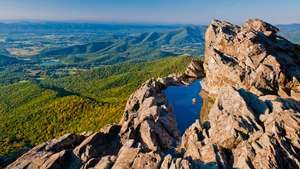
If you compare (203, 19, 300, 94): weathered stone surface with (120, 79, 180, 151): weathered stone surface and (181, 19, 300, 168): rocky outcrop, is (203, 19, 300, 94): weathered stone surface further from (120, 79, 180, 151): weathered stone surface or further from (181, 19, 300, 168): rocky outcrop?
(120, 79, 180, 151): weathered stone surface

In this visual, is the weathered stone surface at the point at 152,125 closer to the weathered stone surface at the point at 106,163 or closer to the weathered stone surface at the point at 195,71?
the weathered stone surface at the point at 106,163

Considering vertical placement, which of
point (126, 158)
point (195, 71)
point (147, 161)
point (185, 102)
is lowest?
point (185, 102)

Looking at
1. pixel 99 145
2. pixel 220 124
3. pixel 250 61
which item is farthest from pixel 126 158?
pixel 250 61

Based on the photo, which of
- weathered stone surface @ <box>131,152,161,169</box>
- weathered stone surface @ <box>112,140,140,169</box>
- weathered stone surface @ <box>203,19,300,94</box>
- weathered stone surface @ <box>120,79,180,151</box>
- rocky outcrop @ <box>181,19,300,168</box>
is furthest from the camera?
weathered stone surface @ <box>203,19,300,94</box>

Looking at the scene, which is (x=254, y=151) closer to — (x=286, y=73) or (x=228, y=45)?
(x=286, y=73)

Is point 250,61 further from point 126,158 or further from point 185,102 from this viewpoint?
point 126,158

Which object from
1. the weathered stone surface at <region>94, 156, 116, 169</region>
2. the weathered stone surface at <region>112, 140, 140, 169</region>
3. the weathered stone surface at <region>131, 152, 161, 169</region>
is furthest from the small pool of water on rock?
the weathered stone surface at <region>131, 152, 161, 169</region>
